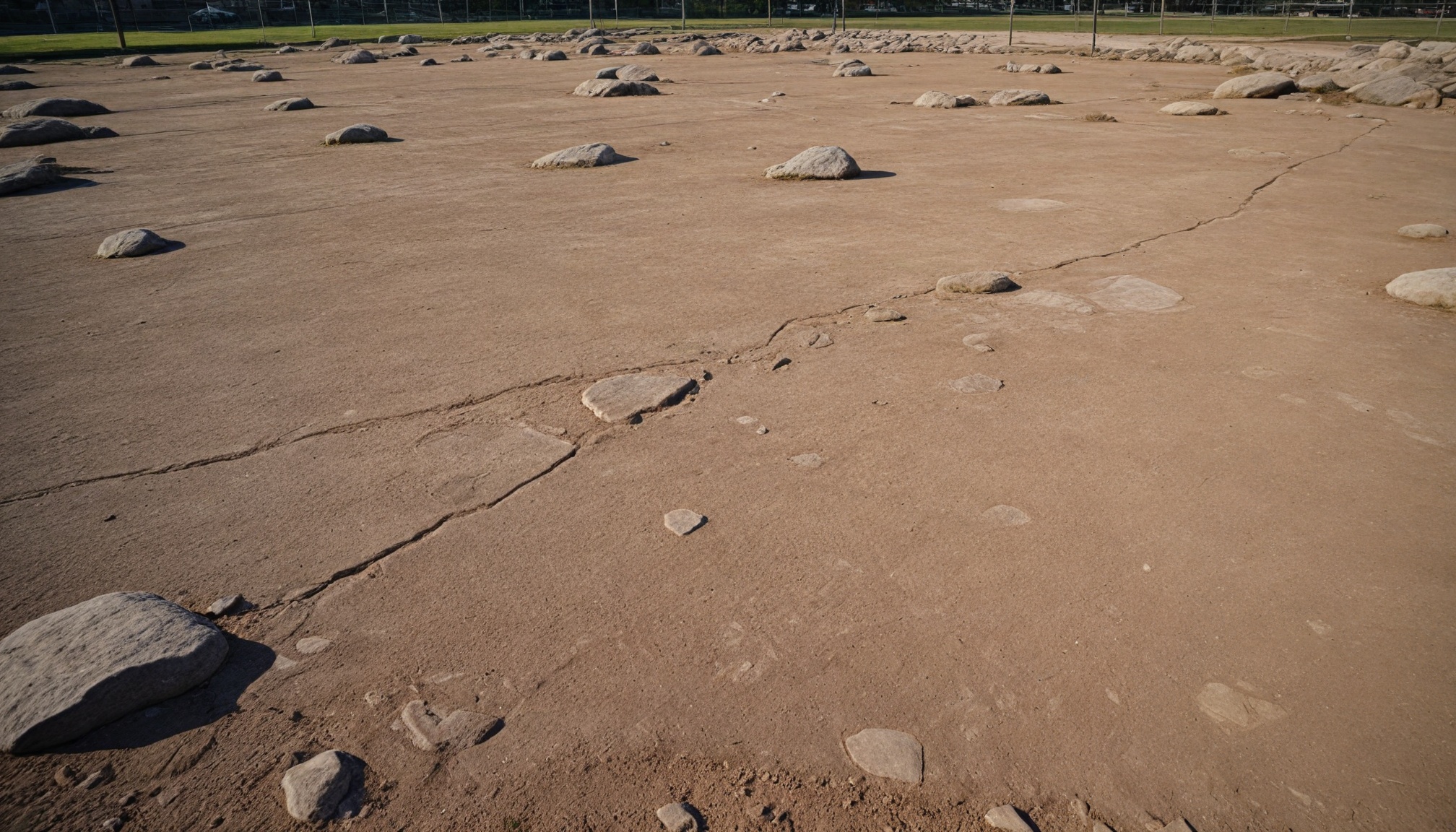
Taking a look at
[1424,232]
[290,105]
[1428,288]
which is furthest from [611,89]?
[1428,288]

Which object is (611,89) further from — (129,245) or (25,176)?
(129,245)

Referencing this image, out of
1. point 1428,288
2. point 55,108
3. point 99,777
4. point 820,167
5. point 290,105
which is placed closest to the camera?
point 99,777

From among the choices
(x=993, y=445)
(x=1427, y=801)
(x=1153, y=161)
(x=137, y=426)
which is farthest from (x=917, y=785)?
(x=1153, y=161)

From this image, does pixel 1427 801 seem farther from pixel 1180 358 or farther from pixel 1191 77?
pixel 1191 77

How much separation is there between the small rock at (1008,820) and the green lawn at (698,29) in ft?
103

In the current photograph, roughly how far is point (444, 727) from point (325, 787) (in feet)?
0.91

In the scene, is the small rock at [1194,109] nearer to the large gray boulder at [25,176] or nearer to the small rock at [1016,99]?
the small rock at [1016,99]

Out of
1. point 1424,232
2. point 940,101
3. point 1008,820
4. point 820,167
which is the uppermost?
point 940,101

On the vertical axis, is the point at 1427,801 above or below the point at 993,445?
below

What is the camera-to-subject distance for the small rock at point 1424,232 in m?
5.92

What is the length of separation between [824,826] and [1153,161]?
888 cm

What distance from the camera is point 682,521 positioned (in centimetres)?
286

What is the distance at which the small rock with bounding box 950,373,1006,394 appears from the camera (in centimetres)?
372

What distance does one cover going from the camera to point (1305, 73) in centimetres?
1709
